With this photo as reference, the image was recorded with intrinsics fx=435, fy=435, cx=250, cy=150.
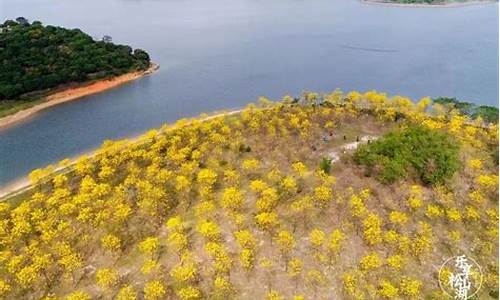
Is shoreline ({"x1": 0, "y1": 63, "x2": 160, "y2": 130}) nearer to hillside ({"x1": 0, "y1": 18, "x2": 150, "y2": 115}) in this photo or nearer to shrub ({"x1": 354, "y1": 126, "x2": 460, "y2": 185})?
hillside ({"x1": 0, "y1": 18, "x2": 150, "y2": 115})

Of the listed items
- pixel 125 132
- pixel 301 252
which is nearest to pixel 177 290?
pixel 301 252

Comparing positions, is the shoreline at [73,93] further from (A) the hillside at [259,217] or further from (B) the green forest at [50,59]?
(A) the hillside at [259,217]

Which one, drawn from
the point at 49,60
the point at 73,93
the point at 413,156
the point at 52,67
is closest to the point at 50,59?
the point at 49,60

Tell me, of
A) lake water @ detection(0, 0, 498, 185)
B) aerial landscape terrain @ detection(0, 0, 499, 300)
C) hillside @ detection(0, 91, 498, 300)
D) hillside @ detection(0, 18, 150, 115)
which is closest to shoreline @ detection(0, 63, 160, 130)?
aerial landscape terrain @ detection(0, 0, 499, 300)

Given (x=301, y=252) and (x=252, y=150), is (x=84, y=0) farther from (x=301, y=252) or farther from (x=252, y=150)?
(x=301, y=252)

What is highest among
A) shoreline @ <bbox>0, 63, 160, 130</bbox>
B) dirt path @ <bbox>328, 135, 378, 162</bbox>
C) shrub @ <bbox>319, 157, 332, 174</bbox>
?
shoreline @ <bbox>0, 63, 160, 130</bbox>

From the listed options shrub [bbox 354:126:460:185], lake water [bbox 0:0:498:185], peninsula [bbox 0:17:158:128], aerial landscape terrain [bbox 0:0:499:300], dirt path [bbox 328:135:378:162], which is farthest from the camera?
peninsula [bbox 0:17:158:128]
